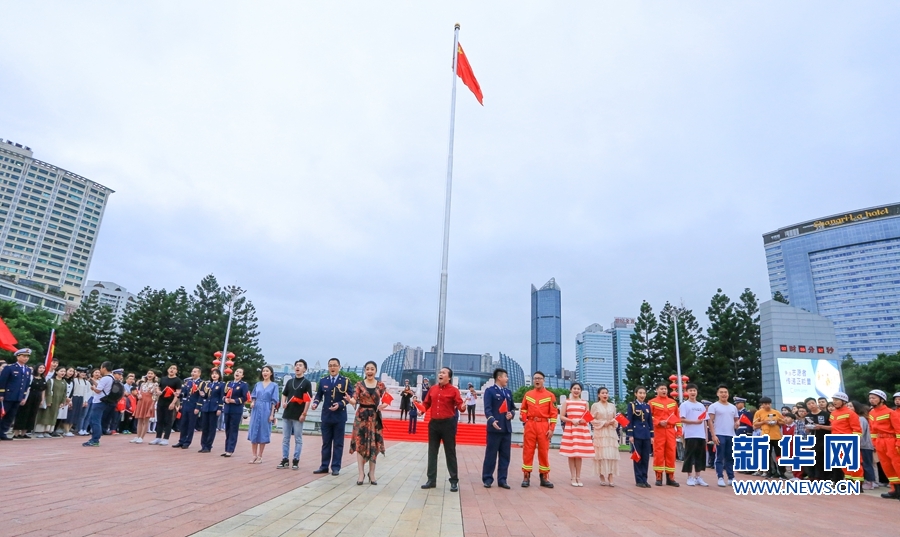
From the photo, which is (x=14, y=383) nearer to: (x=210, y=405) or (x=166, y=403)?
(x=166, y=403)

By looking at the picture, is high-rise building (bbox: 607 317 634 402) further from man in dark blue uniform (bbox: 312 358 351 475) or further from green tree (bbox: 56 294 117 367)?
man in dark blue uniform (bbox: 312 358 351 475)

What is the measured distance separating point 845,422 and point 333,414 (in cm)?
809

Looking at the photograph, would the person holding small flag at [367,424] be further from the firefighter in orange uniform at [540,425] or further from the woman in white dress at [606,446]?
the woman in white dress at [606,446]

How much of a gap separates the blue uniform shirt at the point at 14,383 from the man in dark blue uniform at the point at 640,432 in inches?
417

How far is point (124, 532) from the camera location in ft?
10.7

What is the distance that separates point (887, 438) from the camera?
7.46 meters

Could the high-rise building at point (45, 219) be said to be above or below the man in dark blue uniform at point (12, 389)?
above

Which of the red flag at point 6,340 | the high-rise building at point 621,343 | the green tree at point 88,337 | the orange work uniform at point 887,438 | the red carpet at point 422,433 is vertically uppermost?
the high-rise building at point 621,343

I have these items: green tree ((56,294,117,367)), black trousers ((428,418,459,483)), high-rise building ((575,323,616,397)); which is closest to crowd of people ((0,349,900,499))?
black trousers ((428,418,459,483))

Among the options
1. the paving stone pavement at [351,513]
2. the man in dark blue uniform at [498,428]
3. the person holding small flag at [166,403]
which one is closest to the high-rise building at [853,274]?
the man in dark blue uniform at [498,428]

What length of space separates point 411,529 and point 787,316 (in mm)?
27546

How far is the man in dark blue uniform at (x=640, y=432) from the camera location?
304 inches

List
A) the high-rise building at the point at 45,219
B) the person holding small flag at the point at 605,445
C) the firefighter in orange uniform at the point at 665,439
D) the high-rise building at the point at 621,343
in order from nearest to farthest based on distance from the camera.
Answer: the person holding small flag at the point at 605,445
the firefighter in orange uniform at the point at 665,439
the high-rise building at the point at 45,219
the high-rise building at the point at 621,343

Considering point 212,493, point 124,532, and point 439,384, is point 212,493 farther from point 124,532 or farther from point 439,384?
Answer: point 439,384
